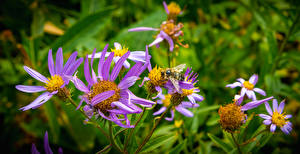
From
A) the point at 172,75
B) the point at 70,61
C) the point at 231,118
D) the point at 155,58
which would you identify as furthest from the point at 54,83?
the point at 155,58

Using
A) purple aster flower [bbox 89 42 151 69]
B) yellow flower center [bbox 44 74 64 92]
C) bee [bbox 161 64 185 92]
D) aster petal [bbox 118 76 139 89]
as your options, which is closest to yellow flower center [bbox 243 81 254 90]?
bee [bbox 161 64 185 92]

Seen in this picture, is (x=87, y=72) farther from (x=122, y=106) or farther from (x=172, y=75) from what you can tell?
(x=172, y=75)

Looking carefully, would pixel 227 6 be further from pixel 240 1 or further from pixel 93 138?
pixel 93 138

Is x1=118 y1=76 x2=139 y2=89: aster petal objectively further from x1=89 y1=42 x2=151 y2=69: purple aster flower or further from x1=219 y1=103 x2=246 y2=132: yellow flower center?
x1=219 y1=103 x2=246 y2=132: yellow flower center

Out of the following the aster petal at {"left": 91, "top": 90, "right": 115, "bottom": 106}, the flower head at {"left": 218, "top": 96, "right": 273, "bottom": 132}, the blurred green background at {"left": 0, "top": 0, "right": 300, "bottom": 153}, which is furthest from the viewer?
the blurred green background at {"left": 0, "top": 0, "right": 300, "bottom": 153}

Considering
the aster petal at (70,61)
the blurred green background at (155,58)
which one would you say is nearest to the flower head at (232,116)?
the blurred green background at (155,58)

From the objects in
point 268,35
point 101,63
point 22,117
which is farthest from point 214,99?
point 22,117
